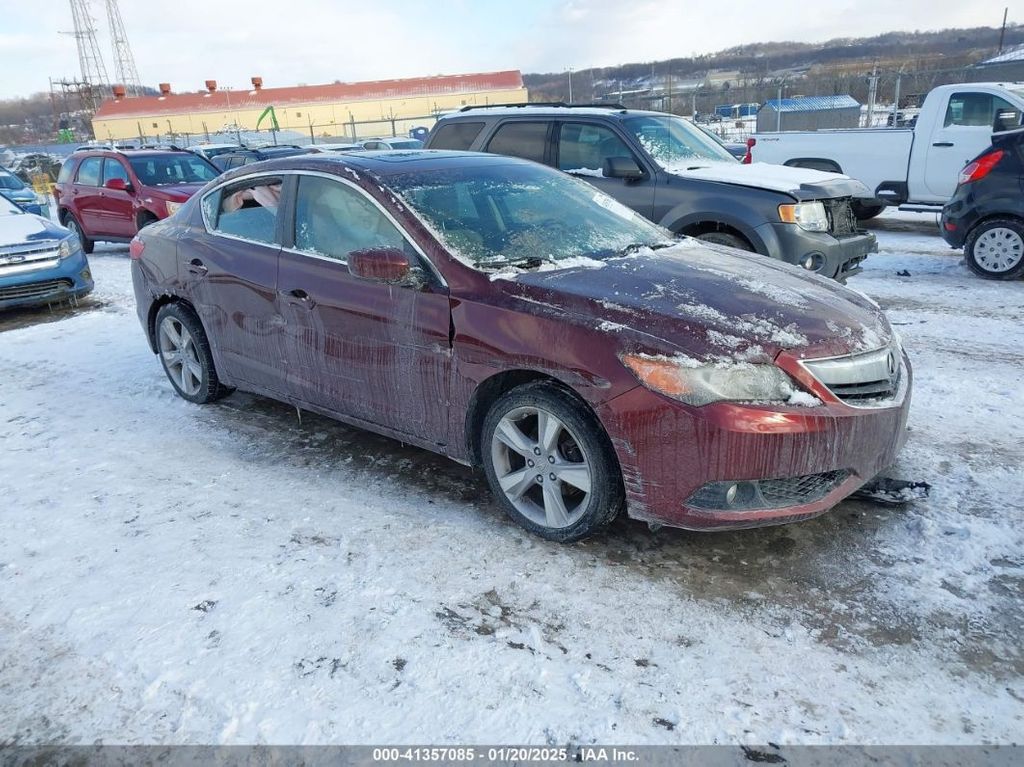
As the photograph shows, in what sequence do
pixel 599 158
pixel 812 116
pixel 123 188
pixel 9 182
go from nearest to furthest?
pixel 599 158 → pixel 123 188 → pixel 9 182 → pixel 812 116

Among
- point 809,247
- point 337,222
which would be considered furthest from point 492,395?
point 809,247

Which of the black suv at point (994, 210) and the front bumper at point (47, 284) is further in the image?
the front bumper at point (47, 284)

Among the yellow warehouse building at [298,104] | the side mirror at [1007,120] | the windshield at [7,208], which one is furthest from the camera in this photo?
the yellow warehouse building at [298,104]

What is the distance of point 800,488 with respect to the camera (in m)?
2.93

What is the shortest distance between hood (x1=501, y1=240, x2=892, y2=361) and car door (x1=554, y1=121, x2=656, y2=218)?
137 inches

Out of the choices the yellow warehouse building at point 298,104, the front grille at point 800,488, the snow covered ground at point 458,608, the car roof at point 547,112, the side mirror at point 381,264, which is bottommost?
the snow covered ground at point 458,608

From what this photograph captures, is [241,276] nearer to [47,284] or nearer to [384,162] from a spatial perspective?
[384,162]

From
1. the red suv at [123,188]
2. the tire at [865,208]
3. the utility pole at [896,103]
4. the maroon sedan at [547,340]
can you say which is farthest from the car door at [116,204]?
the utility pole at [896,103]

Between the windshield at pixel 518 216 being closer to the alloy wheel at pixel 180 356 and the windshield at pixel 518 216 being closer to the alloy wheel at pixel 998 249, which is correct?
the alloy wheel at pixel 180 356

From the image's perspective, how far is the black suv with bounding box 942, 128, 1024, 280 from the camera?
772 centimetres

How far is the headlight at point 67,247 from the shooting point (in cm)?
832

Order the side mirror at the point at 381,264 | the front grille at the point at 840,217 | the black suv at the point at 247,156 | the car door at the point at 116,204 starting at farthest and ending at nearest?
the black suv at the point at 247,156
the car door at the point at 116,204
the front grille at the point at 840,217
the side mirror at the point at 381,264

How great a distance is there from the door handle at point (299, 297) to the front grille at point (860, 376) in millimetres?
2501

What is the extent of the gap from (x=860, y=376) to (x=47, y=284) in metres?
8.41
